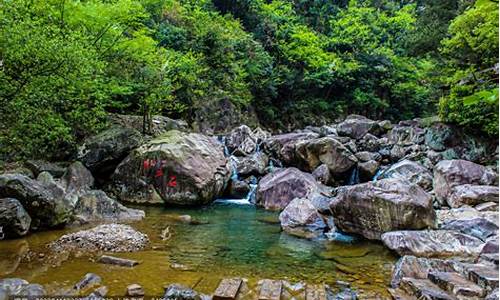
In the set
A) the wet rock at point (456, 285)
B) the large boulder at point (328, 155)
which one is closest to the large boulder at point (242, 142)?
the large boulder at point (328, 155)

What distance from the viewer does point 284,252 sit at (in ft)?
27.6

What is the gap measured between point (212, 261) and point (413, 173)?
10237 mm

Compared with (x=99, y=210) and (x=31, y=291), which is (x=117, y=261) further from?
(x=99, y=210)

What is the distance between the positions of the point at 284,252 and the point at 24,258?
5264 mm

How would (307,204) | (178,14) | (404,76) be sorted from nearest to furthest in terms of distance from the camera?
(307,204) → (178,14) → (404,76)

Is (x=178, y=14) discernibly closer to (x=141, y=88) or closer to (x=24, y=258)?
(x=141, y=88)

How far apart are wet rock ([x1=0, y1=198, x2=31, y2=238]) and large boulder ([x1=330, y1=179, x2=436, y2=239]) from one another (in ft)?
→ 25.7

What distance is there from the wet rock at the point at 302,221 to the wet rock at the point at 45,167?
325 inches

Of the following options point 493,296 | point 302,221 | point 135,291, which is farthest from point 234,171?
point 493,296

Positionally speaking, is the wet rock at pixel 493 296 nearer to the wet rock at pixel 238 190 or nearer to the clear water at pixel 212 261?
the clear water at pixel 212 261

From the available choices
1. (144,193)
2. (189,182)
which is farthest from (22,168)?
(189,182)

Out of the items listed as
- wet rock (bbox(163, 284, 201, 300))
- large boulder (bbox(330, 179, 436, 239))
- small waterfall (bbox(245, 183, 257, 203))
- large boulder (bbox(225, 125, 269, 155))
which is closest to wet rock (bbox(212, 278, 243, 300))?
wet rock (bbox(163, 284, 201, 300))

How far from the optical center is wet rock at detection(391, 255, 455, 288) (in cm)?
637

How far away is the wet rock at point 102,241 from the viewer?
7.85 meters
